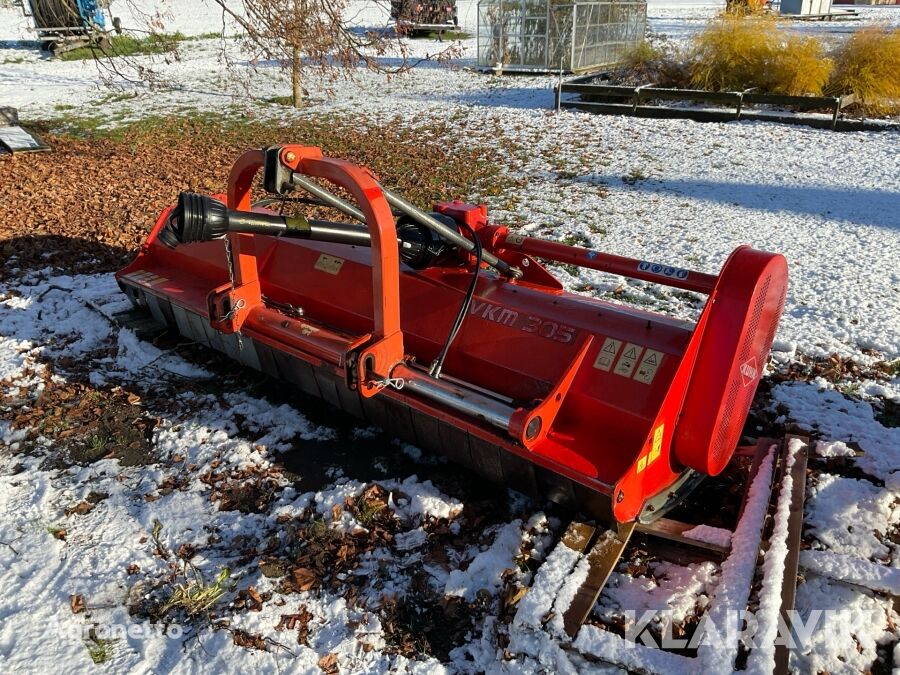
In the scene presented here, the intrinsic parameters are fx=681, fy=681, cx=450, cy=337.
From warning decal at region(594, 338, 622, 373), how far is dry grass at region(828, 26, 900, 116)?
1163 cm

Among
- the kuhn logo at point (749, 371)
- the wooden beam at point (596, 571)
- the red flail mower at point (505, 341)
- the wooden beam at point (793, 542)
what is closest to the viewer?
the wooden beam at point (793, 542)

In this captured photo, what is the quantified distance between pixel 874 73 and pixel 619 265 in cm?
1176

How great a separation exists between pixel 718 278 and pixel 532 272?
3.78ft

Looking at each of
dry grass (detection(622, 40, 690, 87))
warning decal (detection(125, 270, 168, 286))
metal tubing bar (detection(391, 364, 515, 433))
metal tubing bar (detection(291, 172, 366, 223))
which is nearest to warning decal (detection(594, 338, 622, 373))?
metal tubing bar (detection(391, 364, 515, 433))

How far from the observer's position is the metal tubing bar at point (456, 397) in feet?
9.62

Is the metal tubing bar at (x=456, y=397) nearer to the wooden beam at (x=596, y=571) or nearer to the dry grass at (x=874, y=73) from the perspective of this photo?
the wooden beam at (x=596, y=571)

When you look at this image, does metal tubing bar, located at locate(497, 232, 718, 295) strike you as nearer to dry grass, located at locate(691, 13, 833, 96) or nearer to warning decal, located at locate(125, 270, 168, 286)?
warning decal, located at locate(125, 270, 168, 286)

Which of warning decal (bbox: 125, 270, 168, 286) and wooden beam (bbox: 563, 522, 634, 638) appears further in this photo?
warning decal (bbox: 125, 270, 168, 286)

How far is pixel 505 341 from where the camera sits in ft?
11.6

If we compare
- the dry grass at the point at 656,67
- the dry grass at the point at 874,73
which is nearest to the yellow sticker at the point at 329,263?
the dry grass at the point at 874,73

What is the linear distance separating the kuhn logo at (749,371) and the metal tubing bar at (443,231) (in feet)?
4.41

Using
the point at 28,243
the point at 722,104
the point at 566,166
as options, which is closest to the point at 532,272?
the point at 28,243

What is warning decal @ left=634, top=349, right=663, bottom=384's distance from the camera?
3096mm

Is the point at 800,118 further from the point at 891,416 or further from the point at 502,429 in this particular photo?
the point at 502,429
